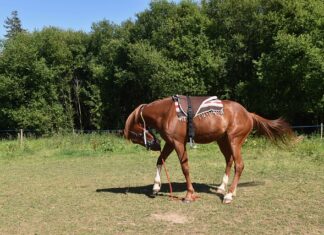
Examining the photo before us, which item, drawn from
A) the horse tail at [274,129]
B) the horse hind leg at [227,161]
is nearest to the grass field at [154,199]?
the horse hind leg at [227,161]

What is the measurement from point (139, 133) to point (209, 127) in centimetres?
126

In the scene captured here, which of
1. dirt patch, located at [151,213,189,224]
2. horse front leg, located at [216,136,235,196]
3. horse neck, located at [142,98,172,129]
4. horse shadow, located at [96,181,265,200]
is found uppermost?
horse neck, located at [142,98,172,129]

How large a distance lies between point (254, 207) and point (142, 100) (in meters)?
28.5

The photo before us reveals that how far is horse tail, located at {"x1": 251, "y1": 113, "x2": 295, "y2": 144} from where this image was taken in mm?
8188

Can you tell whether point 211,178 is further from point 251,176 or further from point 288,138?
point 288,138

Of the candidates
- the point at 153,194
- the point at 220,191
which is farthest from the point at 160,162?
the point at 220,191

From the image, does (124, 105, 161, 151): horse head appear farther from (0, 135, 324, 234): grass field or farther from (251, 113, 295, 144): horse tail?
(251, 113, 295, 144): horse tail

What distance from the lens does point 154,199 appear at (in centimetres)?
751

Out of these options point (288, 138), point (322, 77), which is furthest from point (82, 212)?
point (322, 77)

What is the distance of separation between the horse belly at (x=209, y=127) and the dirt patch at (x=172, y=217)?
1.67m

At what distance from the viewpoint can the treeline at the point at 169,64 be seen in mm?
25328

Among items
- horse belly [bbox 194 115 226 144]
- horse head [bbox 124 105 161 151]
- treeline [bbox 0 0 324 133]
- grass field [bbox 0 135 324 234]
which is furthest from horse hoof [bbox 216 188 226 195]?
treeline [bbox 0 0 324 133]

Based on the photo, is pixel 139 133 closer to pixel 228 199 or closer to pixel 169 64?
pixel 228 199

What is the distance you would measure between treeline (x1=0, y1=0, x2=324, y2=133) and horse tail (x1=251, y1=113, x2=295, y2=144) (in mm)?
15921
